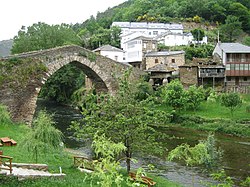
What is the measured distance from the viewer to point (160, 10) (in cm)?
9500

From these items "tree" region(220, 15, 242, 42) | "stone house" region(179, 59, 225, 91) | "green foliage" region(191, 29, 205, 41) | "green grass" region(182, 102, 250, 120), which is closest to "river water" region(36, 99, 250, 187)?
"green grass" region(182, 102, 250, 120)

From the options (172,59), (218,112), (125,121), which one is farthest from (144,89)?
(125,121)

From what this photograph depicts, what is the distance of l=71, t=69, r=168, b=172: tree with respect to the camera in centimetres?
1723

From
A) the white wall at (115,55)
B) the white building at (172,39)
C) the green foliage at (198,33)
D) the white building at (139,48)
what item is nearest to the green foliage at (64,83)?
the white wall at (115,55)

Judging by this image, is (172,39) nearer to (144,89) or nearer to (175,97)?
(144,89)

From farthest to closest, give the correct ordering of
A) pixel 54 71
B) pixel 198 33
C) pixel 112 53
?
pixel 198 33
pixel 112 53
pixel 54 71

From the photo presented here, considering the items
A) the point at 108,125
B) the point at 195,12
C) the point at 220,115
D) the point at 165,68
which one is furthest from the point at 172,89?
the point at 195,12

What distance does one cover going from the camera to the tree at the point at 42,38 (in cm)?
6097

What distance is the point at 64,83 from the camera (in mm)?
58688

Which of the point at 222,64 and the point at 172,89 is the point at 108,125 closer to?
the point at 172,89

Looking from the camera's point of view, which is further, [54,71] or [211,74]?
[211,74]

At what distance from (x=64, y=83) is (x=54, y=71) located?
77.3 feet

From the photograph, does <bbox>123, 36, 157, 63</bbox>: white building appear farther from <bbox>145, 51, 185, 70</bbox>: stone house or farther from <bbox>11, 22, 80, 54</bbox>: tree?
<bbox>11, 22, 80, 54</bbox>: tree

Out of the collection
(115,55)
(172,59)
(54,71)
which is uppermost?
(115,55)
